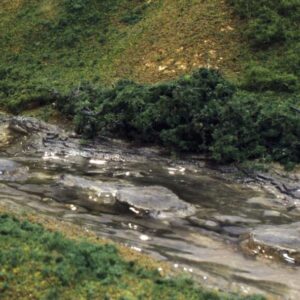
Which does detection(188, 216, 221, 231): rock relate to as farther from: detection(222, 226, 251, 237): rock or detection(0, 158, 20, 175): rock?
detection(0, 158, 20, 175): rock

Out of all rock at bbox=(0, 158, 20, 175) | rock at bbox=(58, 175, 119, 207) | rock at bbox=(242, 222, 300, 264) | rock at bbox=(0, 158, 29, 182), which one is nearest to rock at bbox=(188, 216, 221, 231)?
rock at bbox=(242, 222, 300, 264)

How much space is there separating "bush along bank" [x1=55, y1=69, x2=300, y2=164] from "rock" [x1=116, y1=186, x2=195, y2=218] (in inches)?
128

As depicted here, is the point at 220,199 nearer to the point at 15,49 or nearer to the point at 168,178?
the point at 168,178

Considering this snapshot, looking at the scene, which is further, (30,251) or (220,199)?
(220,199)

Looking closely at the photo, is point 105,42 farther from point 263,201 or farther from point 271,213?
point 271,213

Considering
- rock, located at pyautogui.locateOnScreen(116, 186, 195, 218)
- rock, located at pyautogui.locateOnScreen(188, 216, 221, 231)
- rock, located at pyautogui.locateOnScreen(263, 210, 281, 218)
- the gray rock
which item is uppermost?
rock, located at pyautogui.locateOnScreen(116, 186, 195, 218)

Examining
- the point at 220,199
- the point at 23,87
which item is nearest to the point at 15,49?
the point at 23,87

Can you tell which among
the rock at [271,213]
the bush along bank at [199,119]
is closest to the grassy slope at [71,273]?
the rock at [271,213]

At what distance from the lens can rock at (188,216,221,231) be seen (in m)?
12.2

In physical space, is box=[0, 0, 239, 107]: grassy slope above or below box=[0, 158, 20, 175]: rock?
above

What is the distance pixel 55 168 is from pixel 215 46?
33.5 ft

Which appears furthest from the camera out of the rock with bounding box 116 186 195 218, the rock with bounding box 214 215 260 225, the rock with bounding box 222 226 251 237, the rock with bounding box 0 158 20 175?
the rock with bounding box 0 158 20 175

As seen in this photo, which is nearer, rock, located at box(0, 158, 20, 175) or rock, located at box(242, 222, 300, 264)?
rock, located at box(242, 222, 300, 264)

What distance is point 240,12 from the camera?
81.8ft
